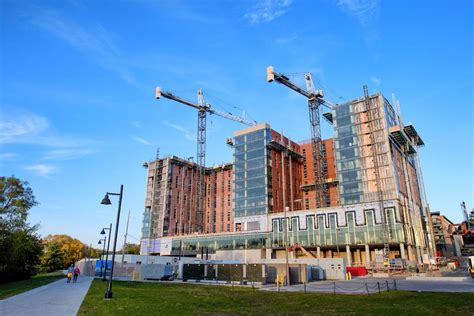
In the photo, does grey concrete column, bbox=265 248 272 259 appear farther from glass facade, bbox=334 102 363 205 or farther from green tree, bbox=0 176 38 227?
green tree, bbox=0 176 38 227

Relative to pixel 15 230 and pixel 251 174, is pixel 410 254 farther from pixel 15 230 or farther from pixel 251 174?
pixel 15 230

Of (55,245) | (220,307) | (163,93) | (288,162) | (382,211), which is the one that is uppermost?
(163,93)

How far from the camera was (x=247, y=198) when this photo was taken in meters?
97.6

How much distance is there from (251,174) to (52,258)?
198ft

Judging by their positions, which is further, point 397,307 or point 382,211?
point 382,211

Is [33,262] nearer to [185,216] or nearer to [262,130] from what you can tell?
[262,130]

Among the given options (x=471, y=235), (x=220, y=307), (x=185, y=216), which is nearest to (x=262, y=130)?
(x=185, y=216)

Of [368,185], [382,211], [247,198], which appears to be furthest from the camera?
[247,198]

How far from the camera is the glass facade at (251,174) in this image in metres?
Answer: 95.4

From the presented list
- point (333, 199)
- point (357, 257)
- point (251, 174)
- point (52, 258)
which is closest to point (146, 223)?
point (52, 258)

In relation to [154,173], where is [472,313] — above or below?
below

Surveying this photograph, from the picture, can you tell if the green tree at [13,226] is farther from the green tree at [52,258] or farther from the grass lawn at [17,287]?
the green tree at [52,258]

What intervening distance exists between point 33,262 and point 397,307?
2153 inches

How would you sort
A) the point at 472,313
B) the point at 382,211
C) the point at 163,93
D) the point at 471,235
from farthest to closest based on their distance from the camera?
the point at 163,93 → the point at 471,235 → the point at 382,211 → the point at 472,313
